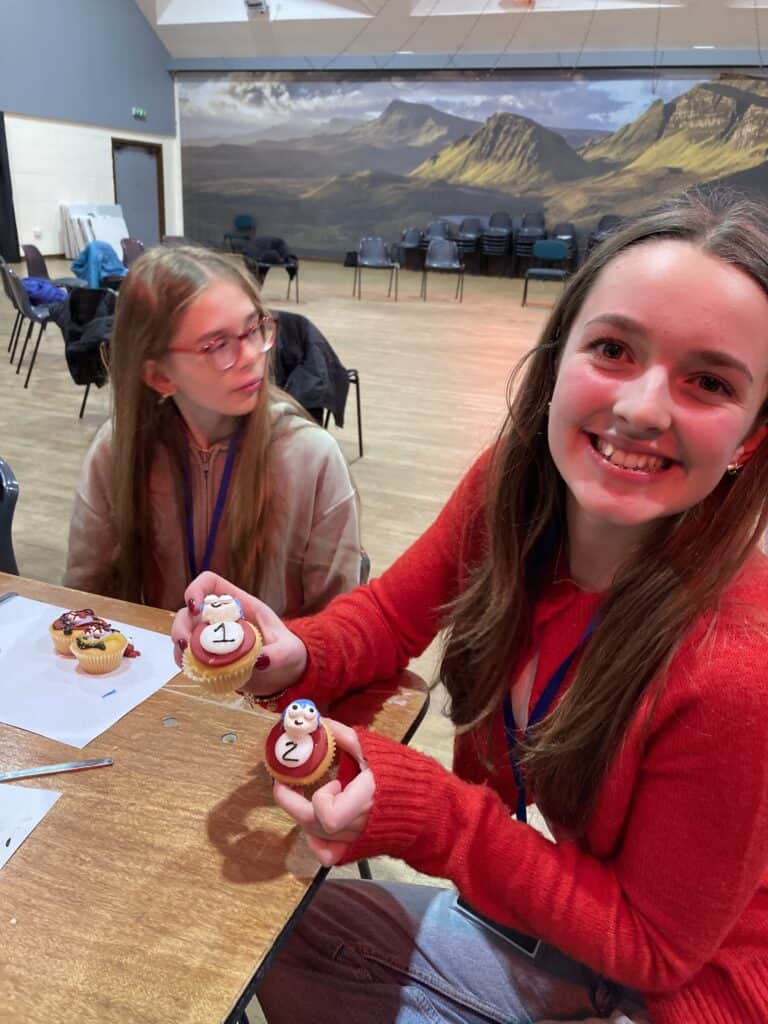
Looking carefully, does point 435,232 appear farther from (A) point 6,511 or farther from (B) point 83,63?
(A) point 6,511

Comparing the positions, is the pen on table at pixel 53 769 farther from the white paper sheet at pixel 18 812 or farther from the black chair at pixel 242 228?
the black chair at pixel 242 228

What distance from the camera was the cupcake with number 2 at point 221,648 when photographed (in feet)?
3.05

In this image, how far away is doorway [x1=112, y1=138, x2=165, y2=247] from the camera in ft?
46.7

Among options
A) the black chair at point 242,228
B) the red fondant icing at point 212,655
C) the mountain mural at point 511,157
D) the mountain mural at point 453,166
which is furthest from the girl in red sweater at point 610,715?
the black chair at point 242,228

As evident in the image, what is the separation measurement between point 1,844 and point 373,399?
5.17 m

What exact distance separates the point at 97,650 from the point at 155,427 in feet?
2.14

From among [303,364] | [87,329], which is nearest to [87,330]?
[87,329]

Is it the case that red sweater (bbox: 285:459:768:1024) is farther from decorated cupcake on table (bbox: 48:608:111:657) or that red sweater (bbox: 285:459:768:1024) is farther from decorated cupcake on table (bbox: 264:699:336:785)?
decorated cupcake on table (bbox: 48:608:111:657)

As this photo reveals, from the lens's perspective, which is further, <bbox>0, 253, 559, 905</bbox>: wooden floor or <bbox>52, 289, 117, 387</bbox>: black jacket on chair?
<bbox>52, 289, 117, 387</bbox>: black jacket on chair

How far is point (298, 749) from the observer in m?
0.83

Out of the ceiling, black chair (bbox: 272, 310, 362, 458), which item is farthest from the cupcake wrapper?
the ceiling

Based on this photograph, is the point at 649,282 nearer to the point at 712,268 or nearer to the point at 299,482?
the point at 712,268

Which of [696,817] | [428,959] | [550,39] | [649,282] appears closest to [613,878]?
[696,817]

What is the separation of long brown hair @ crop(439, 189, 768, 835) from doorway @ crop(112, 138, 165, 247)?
1488cm
